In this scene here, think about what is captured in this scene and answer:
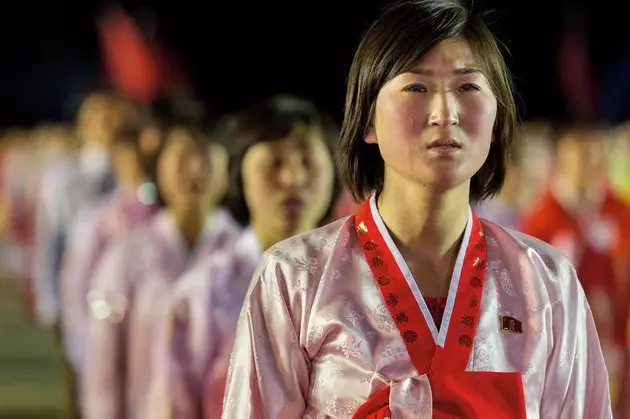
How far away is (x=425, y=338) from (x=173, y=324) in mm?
1578

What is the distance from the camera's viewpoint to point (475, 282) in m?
2.28

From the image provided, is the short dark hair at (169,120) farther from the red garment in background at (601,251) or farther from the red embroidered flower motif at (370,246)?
the red embroidered flower motif at (370,246)

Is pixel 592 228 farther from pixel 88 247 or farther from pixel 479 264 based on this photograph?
pixel 479 264

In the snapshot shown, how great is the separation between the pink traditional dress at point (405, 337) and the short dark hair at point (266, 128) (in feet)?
4.10

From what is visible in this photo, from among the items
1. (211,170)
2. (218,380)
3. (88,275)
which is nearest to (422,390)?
(218,380)

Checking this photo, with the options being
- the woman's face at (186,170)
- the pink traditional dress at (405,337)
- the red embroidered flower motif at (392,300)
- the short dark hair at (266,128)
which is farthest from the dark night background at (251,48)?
the red embroidered flower motif at (392,300)

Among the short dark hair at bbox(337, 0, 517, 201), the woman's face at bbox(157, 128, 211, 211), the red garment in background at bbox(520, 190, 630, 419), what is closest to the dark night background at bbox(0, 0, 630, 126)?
the red garment in background at bbox(520, 190, 630, 419)

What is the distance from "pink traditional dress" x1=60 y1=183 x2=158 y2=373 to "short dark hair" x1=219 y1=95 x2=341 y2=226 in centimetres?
172

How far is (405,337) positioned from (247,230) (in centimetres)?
158

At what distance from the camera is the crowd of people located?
7.33 ft

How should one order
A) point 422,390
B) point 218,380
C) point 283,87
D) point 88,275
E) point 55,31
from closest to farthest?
1. point 422,390
2. point 218,380
3. point 88,275
4. point 283,87
5. point 55,31

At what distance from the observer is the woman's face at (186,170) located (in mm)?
4691

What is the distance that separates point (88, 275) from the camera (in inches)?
228

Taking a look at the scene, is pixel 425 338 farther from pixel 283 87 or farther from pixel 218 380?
pixel 283 87
